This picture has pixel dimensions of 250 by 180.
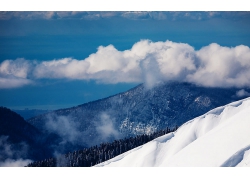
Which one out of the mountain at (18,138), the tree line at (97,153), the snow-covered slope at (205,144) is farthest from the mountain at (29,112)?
the snow-covered slope at (205,144)

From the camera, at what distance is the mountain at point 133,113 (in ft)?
63.4

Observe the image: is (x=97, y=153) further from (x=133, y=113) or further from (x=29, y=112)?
(x=133, y=113)

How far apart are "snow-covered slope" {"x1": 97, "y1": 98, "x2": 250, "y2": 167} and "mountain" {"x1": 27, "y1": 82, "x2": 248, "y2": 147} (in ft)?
4.29

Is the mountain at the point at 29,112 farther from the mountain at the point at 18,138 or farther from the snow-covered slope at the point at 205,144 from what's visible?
the snow-covered slope at the point at 205,144

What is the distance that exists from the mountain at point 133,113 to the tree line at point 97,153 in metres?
0.58

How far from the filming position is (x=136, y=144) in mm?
18391

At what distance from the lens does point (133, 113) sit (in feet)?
71.9

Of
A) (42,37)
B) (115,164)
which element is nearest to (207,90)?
(115,164)

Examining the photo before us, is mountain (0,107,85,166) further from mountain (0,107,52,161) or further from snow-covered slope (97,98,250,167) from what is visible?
snow-covered slope (97,98,250,167)

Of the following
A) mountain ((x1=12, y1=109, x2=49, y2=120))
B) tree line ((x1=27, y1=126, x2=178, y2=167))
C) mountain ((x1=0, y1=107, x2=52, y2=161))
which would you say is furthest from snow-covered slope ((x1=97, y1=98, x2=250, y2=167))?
mountain ((x1=12, y1=109, x2=49, y2=120))

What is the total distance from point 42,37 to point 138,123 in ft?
21.9

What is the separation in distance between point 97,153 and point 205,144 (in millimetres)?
5113

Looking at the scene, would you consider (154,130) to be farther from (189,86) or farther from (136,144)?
(189,86)

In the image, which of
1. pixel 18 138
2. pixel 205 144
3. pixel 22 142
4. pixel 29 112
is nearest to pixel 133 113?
pixel 29 112
